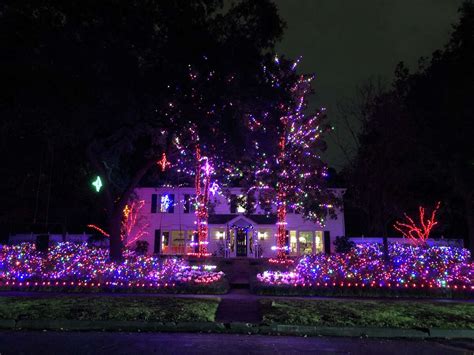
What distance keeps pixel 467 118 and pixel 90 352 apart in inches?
686

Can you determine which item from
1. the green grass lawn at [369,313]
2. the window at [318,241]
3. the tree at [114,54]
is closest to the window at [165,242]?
the window at [318,241]

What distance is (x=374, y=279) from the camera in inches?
632

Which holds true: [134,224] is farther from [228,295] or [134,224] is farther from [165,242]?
[228,295]

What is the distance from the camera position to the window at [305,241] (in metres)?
34.9

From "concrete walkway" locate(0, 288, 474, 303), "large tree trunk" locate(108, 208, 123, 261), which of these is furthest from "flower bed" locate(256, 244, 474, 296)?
"large tree trunk" locate(108, 208, 123, 261)

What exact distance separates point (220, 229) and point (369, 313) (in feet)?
82.4

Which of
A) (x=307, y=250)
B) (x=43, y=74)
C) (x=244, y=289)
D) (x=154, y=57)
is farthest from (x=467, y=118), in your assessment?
(x=307, y=250)

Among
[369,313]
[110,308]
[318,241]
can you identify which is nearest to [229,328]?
[110,308]

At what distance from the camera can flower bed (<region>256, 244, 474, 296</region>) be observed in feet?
50.0

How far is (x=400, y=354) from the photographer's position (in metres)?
7.77

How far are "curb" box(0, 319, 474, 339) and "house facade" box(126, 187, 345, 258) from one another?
24566mm

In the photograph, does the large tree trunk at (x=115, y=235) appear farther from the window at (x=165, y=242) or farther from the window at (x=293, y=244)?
the window at (x=293, y=244)

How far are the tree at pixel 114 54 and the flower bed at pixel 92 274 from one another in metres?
5.66

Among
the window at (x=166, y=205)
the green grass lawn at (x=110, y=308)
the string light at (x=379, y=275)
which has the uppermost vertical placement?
the window at (x=166, y=205)
